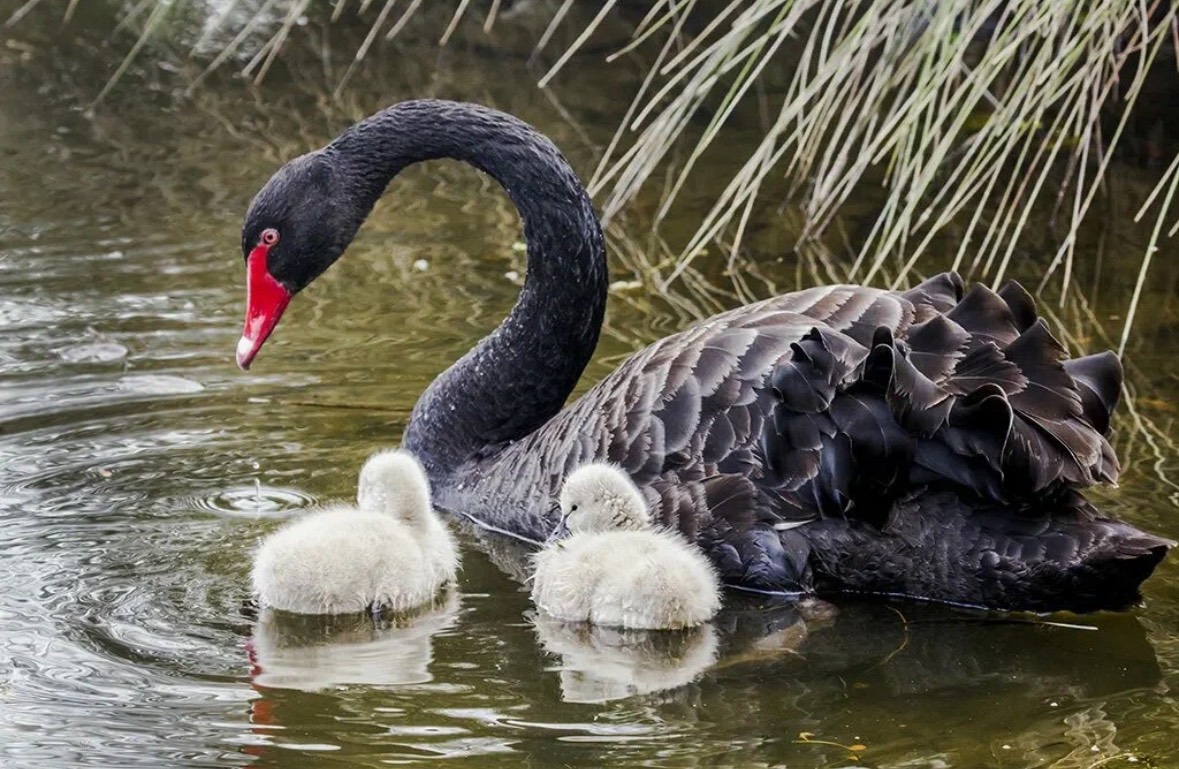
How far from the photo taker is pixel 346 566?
180 inches

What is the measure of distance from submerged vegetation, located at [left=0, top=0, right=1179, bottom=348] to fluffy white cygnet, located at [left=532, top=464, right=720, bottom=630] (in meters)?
1.15

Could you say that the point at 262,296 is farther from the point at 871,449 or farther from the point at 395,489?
the point at 871,449

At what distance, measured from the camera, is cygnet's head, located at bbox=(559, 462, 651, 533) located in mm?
4734

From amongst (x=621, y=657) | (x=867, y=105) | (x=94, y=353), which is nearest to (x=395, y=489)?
(x=621, y=657)

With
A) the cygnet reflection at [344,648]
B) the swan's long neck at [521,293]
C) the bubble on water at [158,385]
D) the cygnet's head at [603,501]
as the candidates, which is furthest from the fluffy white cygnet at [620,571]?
the bubble on water at [158,385]

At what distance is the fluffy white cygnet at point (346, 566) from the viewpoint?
4566 mm

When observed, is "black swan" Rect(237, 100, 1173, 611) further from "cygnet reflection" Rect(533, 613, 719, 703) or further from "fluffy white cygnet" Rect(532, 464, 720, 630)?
"cygnet reflection" Rect(533, 613, 719, 703)

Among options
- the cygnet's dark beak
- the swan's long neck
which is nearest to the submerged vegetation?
the swan's long neck

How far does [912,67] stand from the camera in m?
5.65

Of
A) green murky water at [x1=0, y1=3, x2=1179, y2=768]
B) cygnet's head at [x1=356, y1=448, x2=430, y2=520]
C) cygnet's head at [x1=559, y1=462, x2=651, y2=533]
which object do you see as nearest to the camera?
green murky water at [x1=0, y1=3, x2=1179, y2=768]

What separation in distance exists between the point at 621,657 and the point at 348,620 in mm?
669

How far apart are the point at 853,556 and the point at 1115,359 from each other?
0.77 meters

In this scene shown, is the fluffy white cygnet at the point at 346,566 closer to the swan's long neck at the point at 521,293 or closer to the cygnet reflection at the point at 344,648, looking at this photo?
the cygnet reflection at the point at 344,648

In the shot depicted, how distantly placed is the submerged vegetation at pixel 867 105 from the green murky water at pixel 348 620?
26cm
